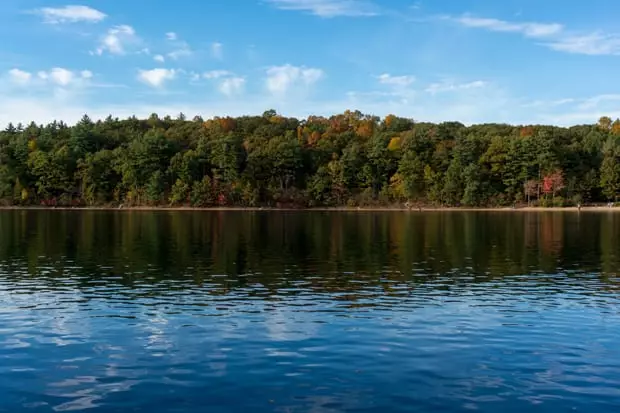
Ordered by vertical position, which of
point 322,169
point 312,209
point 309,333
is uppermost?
point 322,169

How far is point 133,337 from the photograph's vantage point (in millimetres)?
19578

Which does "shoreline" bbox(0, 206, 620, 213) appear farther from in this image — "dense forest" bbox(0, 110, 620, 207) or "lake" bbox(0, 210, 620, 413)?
"lake" bbox(0, 210, 620, 413)

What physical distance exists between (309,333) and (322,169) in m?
122

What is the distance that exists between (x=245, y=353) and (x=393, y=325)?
18.8ft

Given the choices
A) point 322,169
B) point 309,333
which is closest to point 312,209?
point 322,169

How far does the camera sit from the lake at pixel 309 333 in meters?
14.3

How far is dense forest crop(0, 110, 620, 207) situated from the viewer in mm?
130500

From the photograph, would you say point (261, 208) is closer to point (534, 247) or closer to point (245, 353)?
point (534, 247)

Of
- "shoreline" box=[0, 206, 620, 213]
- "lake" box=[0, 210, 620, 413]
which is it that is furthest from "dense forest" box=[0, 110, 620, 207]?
"lake" box=[0, 210, 620, 413]

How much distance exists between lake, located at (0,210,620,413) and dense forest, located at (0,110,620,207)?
303ft

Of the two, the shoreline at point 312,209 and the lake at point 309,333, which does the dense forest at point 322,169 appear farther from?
the lake at point 309,333

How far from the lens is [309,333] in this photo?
20.0 meters

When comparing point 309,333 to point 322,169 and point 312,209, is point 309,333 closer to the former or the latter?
point 312,209

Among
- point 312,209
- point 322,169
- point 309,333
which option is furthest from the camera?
point 322,169
